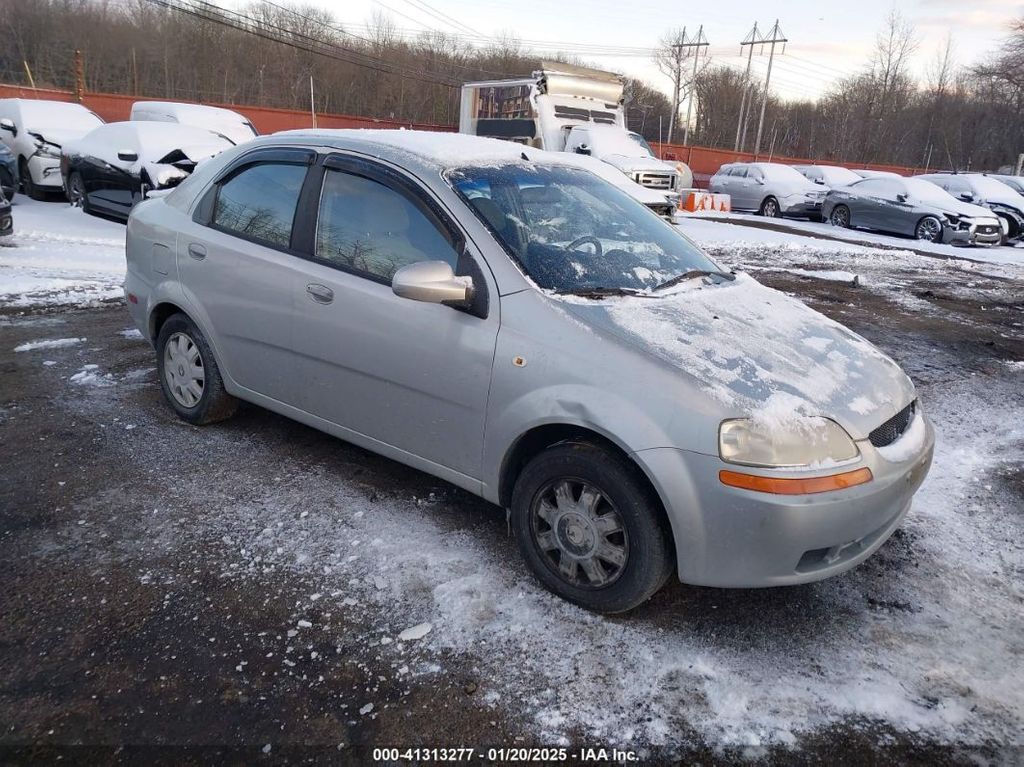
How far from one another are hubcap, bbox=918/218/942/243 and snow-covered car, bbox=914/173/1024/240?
230 centimetres

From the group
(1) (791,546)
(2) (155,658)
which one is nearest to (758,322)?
(1) (791,546)

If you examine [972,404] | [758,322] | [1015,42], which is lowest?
[972,404]

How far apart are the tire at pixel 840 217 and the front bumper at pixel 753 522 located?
18.7 m

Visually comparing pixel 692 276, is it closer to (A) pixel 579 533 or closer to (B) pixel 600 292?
(B) pixel 600 292

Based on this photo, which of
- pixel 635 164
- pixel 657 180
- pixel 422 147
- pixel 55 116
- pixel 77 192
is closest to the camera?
pixel 422 147

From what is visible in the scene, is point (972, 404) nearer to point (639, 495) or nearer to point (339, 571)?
point (639, 495)

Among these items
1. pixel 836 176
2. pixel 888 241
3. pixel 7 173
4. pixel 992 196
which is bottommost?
pixel 7 173

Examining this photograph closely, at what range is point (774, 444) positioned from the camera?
8.13ft

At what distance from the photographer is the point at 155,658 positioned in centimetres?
251

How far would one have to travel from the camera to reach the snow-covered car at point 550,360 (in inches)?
99.7

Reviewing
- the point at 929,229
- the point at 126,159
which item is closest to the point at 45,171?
the point at 126,159

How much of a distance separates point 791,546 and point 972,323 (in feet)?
24.8

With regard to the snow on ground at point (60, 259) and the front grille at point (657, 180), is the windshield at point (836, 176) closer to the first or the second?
the front grille at point (657, 180)

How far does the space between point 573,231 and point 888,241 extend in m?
16.1
